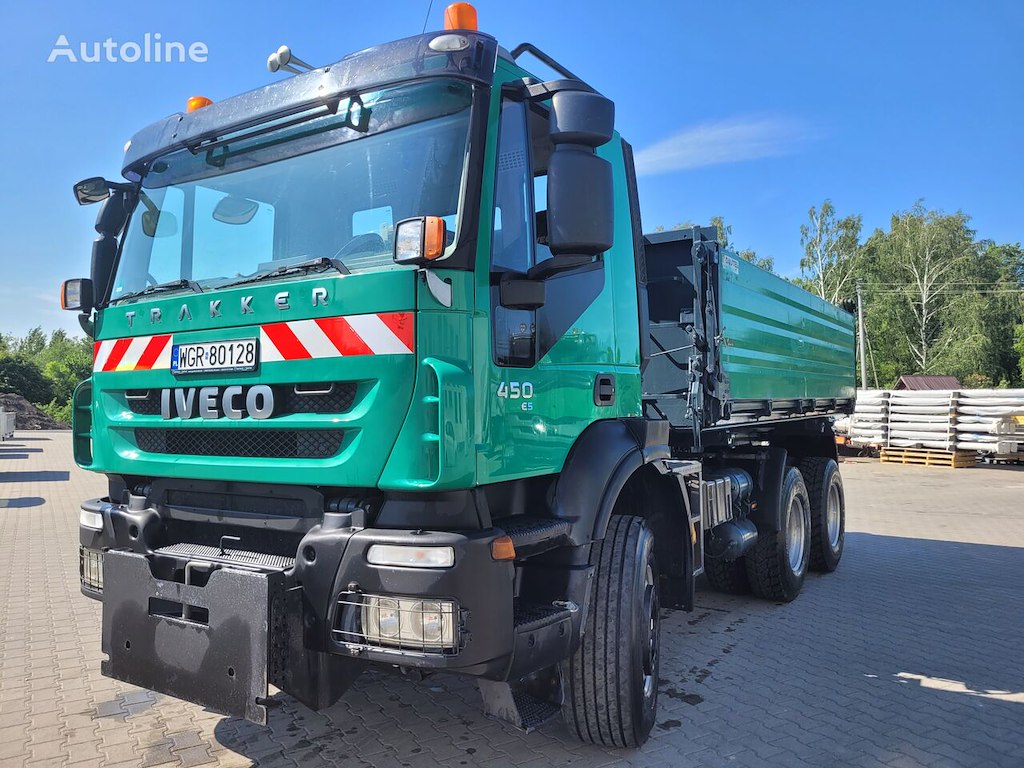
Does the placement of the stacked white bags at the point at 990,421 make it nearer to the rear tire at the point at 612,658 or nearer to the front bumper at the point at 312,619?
the rear tire at the point at 612,658

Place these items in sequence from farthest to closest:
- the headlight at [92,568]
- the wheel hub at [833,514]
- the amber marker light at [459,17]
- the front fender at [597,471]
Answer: the wheel hub at [833,514] → the headlight at [92,568] → the front fender at [597,471] → the amber marker light at [459,17]

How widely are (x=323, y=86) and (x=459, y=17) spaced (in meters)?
0.58

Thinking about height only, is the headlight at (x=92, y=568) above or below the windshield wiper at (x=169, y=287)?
below

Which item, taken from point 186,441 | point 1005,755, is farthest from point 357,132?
point 1005,755

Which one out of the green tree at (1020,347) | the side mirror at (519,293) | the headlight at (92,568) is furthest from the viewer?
the green tree at (1020,347)

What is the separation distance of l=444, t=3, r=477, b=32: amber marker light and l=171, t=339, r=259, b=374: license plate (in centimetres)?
142

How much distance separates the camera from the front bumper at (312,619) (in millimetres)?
2436

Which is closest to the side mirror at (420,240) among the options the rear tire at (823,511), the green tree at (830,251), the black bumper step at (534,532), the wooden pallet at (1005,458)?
the black bumper step at (534,532)

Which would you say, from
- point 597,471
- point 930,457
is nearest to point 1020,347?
point 930,457

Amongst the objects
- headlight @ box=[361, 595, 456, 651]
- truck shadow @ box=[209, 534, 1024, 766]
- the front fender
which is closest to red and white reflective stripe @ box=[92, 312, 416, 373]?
headlight @ box=[361, 595, 456, 651]

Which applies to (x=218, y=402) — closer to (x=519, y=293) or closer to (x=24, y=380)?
(x=519, y=293)

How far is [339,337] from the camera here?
103 inches

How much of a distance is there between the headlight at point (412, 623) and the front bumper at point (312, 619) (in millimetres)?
14

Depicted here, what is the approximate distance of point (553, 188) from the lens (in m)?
2.61
